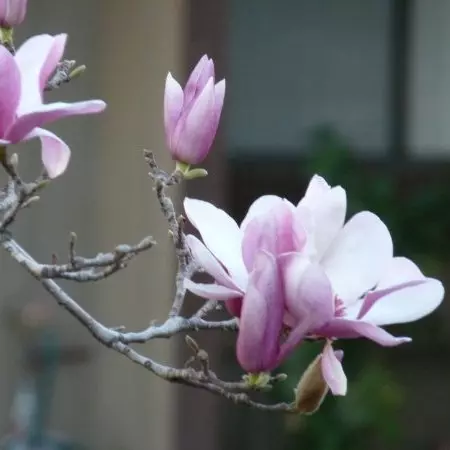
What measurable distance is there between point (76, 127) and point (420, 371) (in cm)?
110

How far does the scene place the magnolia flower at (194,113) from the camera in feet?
2.48

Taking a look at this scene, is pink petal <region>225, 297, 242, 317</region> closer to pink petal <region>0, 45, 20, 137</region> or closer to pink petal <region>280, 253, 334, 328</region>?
pink petal <region>280, 253, 334, 328</region>

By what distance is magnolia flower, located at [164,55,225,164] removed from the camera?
0.76 metres

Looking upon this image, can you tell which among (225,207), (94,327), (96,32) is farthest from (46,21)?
(94,327)

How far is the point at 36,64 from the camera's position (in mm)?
788

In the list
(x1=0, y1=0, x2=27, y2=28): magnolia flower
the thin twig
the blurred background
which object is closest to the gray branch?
the thin twig

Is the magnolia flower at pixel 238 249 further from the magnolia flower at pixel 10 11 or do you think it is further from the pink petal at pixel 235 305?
the magnolia flower at pixel 10 11

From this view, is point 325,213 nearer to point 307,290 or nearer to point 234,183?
point 307,290

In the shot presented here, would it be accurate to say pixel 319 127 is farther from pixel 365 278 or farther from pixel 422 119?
pixel 365 278

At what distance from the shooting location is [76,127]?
2.78 meters

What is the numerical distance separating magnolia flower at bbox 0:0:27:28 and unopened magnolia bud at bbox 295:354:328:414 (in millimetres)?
345

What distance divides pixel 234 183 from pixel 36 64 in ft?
6.80

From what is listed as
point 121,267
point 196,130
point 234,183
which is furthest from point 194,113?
point 234,183

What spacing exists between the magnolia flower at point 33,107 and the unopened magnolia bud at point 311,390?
21 cm
